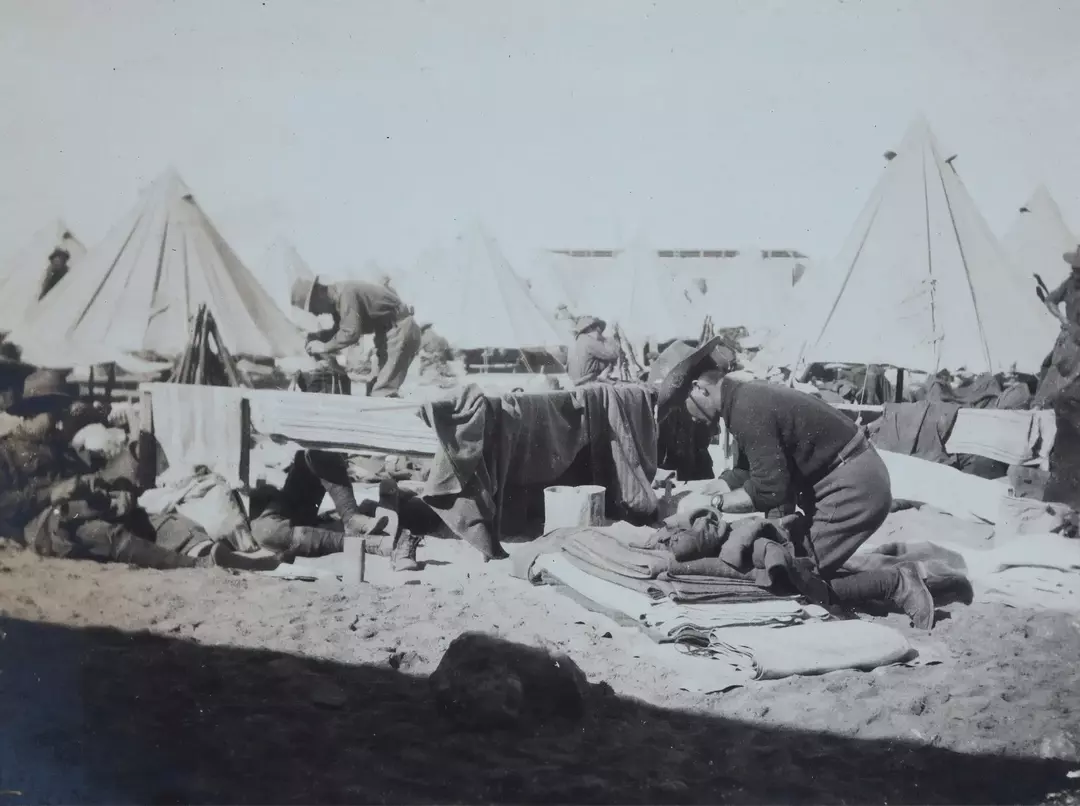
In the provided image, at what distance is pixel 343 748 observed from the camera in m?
2.99

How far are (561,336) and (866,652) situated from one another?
1.43 meters

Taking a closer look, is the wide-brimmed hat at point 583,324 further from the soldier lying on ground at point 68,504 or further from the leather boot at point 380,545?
the soldier lying on ground at point 68,504

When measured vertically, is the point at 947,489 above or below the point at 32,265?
below

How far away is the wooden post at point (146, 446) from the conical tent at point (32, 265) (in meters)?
0.52

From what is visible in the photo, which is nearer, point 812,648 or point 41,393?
point 812,648

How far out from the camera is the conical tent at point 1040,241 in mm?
3066

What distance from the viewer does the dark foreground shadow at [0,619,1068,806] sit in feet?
9.41

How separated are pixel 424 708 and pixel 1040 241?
2.58 m

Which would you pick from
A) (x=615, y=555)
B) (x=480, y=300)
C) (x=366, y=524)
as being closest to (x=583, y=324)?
(x=480, y=300)

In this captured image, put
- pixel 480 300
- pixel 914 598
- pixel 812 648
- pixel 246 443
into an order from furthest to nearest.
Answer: pixel 246 443, pixel 480 300, pixel 914 598, pixel 812 648

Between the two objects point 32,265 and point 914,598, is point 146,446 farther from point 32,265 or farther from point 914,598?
point 914,598

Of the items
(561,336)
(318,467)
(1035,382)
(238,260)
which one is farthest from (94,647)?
(1035,382)

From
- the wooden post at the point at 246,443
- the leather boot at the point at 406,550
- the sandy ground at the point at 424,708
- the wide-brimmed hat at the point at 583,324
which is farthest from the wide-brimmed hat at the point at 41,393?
the wide-brimmed hat at the point at 583,324

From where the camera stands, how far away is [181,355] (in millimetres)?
3211
